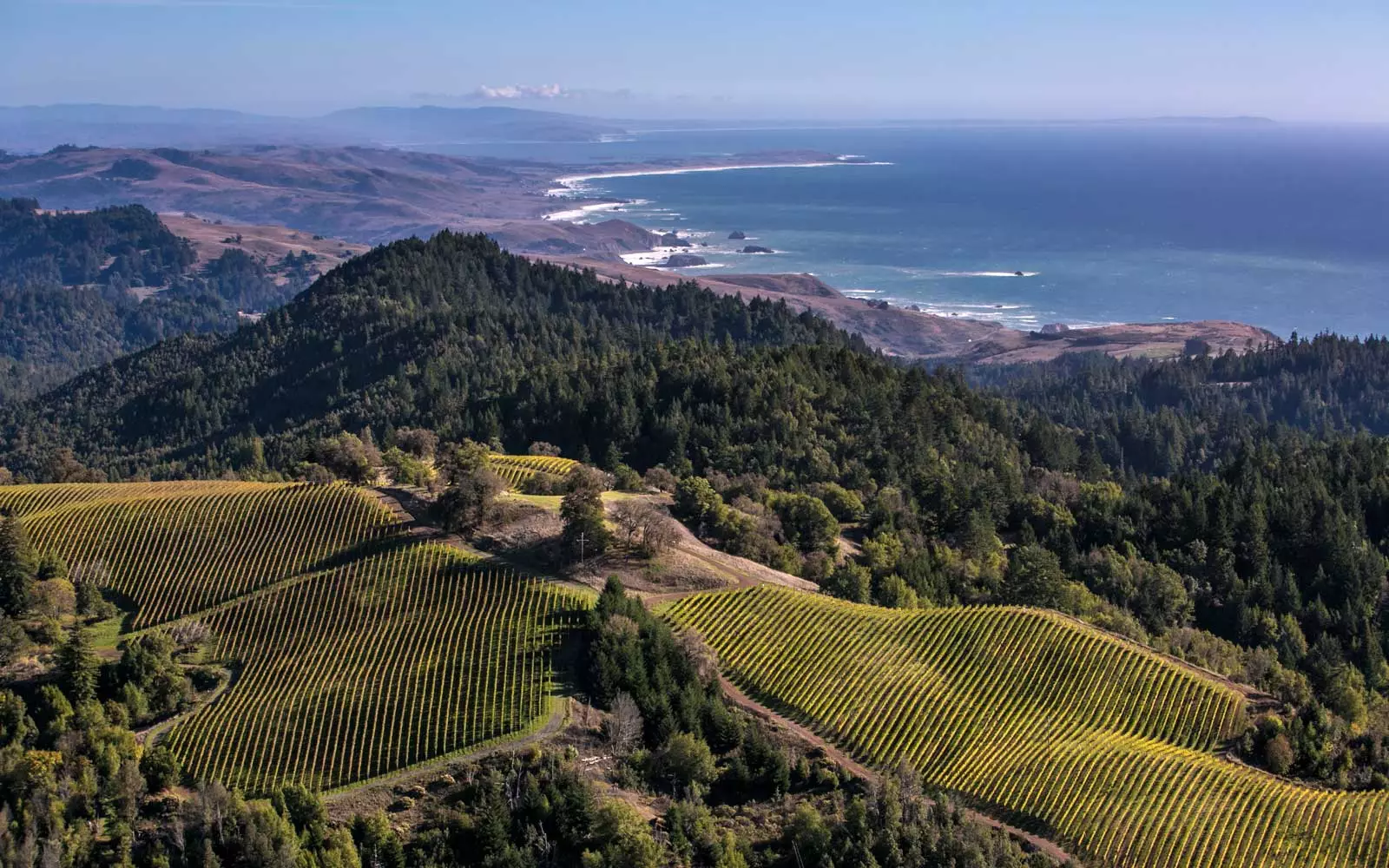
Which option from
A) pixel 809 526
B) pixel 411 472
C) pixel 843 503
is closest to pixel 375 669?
pixel 411 472

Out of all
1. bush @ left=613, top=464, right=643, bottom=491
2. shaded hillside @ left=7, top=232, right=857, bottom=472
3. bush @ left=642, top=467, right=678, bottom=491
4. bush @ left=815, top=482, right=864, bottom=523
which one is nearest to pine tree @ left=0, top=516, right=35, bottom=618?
bush @ left=613, top=464, right=643, bottom=491

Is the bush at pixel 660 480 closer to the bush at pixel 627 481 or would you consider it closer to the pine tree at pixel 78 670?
the bush at pixel 627 481

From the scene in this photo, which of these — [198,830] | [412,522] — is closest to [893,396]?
[412,522]

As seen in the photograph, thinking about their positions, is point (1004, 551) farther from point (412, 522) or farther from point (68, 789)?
point (68, 789)

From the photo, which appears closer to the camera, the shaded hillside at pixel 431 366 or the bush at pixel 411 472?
the bush at pixel 411 472

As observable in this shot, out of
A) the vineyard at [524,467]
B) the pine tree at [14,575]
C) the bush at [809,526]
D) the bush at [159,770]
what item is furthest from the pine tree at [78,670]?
the bush at [809,526]

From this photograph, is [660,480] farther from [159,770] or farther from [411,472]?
[159,770]

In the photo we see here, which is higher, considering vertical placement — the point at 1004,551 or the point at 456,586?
the point at 456,586
